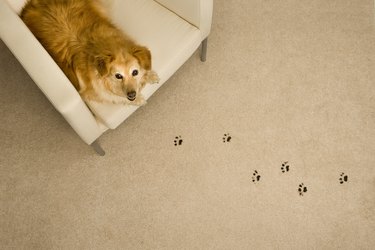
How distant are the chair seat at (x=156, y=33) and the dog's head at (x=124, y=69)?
107mm

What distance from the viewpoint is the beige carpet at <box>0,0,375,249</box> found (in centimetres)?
190

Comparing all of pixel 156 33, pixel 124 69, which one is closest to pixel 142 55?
pixel 124 69

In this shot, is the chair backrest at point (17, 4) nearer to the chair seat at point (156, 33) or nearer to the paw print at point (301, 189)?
the chair seat at point (156, 33)

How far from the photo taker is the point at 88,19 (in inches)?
68.2

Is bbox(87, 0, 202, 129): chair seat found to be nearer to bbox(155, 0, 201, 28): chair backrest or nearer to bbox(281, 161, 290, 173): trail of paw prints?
bbox(155, 0, 201, 28): chair backrest

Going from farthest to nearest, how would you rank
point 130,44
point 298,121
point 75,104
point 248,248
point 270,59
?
1. point 270,59
2. point 298,121
3. point 248,248
4. point 130,44
5. point 75,104

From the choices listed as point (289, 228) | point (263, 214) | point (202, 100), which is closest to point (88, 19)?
point (202, 100)

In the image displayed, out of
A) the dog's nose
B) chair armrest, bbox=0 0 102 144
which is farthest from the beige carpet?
chair armrest, bbox=0 0 102 144

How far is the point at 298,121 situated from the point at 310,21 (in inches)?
30.3

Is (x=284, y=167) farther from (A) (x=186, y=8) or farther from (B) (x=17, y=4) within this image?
(B) (x=17, y=4)

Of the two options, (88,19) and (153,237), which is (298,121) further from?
(88,19)

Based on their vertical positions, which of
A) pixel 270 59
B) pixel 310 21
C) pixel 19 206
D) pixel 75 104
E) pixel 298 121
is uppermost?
pixel 310 21

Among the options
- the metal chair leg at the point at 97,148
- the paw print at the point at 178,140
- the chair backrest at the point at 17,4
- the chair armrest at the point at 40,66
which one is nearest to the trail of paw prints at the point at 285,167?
the paw print at the point at 178,140

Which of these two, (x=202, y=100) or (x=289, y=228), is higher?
(x=202, y=100)
